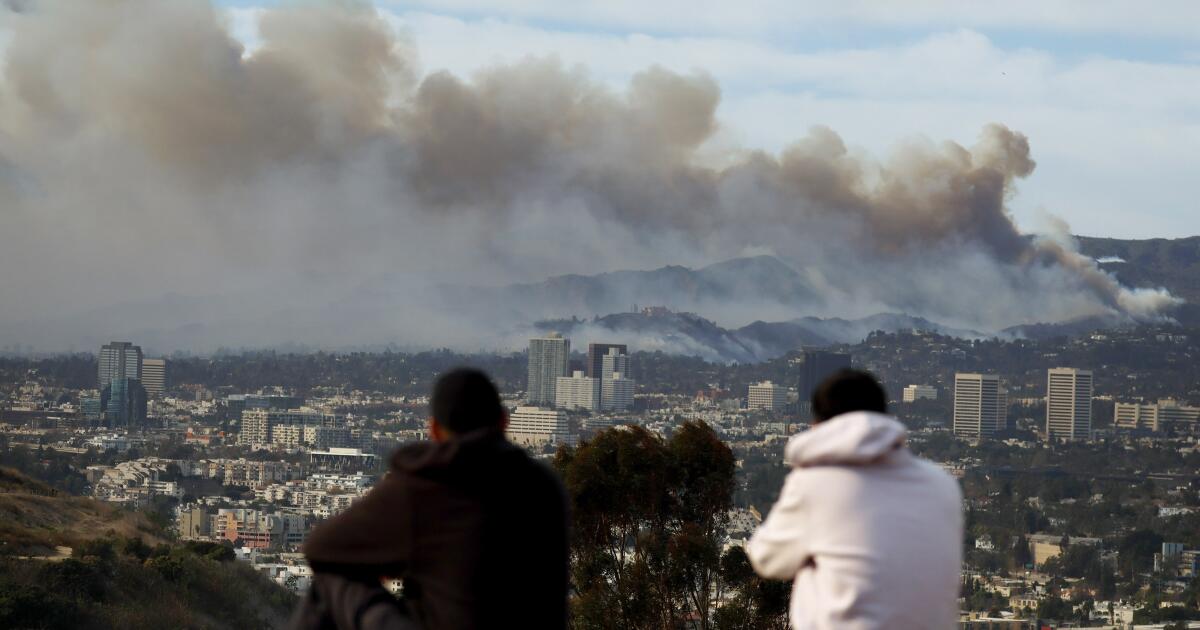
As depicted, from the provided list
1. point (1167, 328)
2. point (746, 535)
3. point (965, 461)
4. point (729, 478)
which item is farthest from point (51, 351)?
point (729, 478)

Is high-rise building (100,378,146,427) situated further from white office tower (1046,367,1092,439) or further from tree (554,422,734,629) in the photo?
tree (554,422,734,629)

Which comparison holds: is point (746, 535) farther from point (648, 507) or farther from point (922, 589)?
point (922, 589)

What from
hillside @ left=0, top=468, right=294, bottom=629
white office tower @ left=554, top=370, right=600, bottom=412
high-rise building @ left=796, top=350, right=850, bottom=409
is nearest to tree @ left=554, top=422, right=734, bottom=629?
hillside @ left=0, top=468, right=294, bottom=629

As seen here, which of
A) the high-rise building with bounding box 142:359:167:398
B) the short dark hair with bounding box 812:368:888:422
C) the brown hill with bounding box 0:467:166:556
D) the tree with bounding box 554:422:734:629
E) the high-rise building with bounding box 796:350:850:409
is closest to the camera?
the short dark hair with bounding box 812:368:888:422

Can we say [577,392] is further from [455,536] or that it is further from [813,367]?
[455,536]

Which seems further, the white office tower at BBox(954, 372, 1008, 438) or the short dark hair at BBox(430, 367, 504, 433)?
the white office tower at BBox(954, 372, 1008, 438)

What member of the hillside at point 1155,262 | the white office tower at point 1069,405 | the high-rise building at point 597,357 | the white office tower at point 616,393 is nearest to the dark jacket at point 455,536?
the white office tower at point 1069,405

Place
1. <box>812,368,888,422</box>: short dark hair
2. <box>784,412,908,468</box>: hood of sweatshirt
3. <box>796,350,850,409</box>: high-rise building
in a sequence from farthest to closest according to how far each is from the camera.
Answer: <box>796,350,850,409</box>: high-rise building
<box>812,368,888,422</box>: short dark hair
<box>784,412,908,468</box>: hood of sweatshirt
